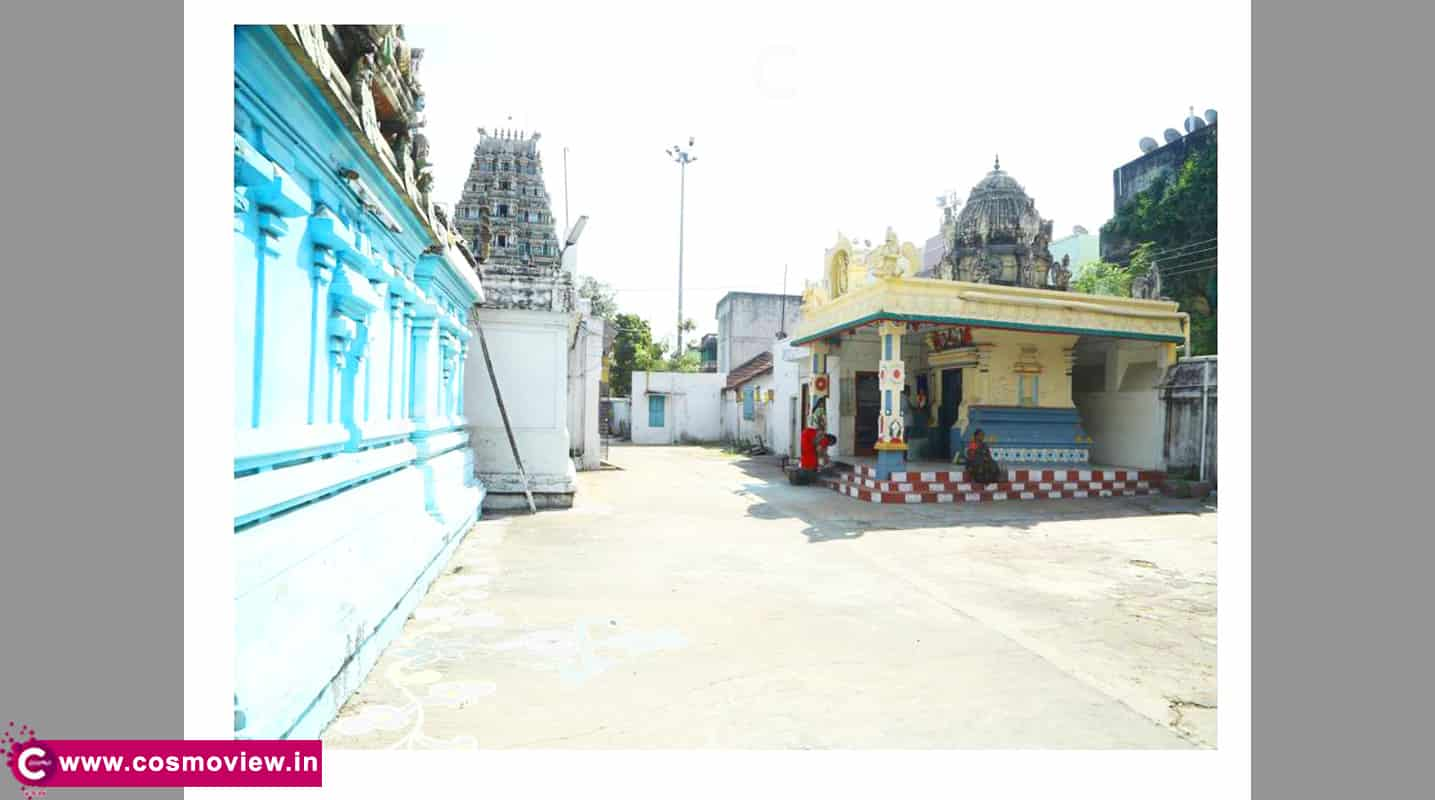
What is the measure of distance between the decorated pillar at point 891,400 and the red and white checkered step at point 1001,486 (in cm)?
22

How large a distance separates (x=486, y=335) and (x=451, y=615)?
5.40 metres

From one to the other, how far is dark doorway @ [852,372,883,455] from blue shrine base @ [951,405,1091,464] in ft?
6.67

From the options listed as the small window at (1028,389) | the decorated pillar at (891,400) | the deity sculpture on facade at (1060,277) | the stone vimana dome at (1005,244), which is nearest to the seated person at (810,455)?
the decorated pillar at (891,400)

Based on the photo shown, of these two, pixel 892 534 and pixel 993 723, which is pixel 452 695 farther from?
pixel 892 534

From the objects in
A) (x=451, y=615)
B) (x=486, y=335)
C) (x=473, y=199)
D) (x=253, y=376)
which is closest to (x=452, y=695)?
(x=451, y=615)

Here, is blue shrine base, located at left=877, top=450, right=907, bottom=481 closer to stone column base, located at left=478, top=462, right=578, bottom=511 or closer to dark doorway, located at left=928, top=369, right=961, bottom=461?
dark doorway, located at left=928, top=369, right=961, bottom=461

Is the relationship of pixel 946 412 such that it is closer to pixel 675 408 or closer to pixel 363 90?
pixel 363 90

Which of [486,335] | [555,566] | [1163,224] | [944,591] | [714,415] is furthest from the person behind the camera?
[714,415]

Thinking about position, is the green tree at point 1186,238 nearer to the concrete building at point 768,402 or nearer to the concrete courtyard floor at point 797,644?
the concrete building at point 768,402

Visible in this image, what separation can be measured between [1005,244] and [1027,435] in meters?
4.45

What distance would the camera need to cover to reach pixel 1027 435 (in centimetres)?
1102

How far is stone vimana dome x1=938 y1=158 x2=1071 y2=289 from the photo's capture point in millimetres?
13203

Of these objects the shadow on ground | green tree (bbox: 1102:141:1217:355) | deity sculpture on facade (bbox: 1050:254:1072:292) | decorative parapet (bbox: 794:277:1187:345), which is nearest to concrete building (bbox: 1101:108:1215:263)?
green tree (bbox: 1102:141:1217:355)

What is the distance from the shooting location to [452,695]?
2.74 meters
